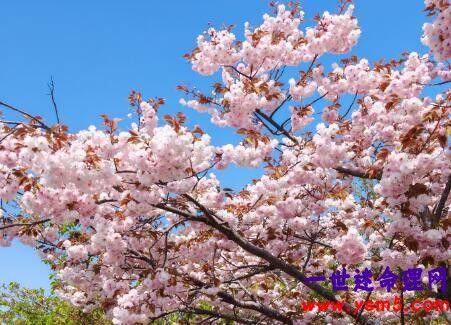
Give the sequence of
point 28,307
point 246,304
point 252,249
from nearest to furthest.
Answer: point 252,249 → point 246,304 → point 28,307

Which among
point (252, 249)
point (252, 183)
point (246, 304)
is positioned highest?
point (252, 183)

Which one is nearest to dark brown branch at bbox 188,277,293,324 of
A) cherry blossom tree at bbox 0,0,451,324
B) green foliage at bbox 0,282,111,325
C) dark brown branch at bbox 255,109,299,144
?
cherry blossom tree at bbox 0,0,451,324

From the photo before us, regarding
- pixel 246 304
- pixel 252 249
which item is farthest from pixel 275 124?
pixel 246 304

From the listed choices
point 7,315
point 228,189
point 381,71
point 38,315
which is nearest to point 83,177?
point 228,189

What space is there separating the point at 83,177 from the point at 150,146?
0.70 m

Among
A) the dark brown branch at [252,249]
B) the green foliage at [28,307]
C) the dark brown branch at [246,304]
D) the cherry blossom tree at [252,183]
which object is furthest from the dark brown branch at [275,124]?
the green foliage at [28,307]

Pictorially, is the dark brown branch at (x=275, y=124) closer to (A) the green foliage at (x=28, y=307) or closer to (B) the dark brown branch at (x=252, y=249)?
(B) the dark brown branch at (x=252, y=249)

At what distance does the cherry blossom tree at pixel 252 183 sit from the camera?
4172mm

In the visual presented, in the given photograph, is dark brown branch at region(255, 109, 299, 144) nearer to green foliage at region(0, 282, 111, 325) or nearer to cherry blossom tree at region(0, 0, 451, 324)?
cherry blossom tree at region(0, 0, 451, 324)

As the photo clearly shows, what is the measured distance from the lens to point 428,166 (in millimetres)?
4109

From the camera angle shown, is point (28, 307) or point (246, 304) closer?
point (246, 304)

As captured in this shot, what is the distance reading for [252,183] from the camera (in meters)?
7.48

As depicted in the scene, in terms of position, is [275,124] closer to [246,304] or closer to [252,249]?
[252,249]

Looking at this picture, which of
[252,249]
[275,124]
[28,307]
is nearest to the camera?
[252,249]
